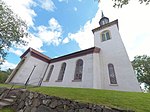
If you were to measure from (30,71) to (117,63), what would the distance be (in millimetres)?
13457

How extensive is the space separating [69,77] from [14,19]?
598 inches

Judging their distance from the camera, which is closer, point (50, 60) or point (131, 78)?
point (131, 78)

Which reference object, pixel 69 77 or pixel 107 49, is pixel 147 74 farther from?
pixel 69 77

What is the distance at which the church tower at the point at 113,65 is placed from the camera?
1043cm

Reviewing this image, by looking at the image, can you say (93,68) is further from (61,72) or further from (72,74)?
(61,72)

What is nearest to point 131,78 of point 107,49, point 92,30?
point 107,49

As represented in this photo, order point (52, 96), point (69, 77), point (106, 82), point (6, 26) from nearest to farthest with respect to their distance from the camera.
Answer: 1. point (52, 96)
2. point (106, 82)
3. point (69, 77)
4. point (6, 26)

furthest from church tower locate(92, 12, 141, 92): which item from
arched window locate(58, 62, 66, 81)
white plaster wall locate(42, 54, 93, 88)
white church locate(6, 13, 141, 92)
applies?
arched window locate(58, 62, 66, 81)

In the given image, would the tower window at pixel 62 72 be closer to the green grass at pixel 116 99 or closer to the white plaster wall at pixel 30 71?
the white plaster wall at pixel 30 71

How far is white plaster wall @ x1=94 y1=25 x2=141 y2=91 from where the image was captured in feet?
33.7

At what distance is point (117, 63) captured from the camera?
11.9m

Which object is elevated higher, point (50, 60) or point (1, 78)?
point (50, 60)

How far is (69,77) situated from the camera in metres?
13.3

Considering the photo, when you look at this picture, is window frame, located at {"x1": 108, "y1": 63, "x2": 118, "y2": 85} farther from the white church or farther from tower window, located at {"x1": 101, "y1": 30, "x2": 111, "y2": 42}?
tower window, located at {"x1": 101, "y1": 30, "x2": 111, "y2": 42}
